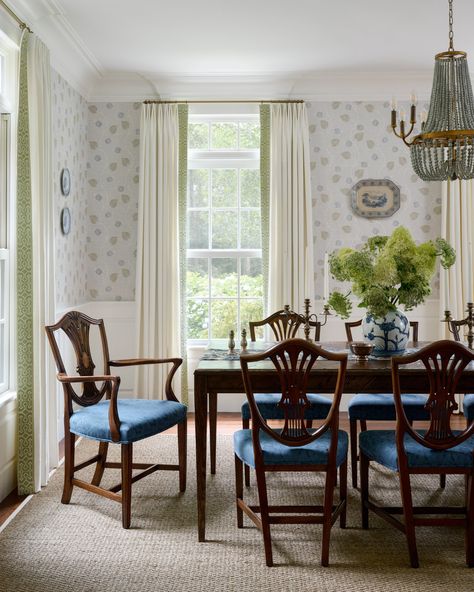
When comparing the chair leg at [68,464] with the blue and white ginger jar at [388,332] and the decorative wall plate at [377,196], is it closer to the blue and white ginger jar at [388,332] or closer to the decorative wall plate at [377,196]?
the blue and white ginger jar at [388,332]

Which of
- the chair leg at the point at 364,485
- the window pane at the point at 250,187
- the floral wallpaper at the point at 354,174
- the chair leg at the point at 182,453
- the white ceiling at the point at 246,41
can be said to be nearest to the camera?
the chair leg at the point at 364,485

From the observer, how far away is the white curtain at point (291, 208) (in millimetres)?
5668

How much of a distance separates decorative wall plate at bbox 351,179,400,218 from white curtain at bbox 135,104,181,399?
1.65 metres

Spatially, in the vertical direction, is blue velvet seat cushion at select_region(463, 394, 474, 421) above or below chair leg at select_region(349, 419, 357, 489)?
above

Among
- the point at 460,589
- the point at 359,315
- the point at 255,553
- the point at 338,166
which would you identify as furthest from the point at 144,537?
the point at 338,166

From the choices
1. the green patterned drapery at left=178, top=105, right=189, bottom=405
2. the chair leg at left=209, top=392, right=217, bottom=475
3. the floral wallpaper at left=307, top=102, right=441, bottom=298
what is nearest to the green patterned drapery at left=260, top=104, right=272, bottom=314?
the floral wallpaper at left=307, top=102, right=441, bottom=298

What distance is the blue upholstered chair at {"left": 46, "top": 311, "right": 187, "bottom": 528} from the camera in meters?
3.27

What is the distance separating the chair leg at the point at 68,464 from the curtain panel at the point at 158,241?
6.89ft

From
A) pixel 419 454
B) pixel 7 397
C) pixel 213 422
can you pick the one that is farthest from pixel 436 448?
pixel 7 397

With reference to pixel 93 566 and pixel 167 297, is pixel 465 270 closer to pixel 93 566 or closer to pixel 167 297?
pixel 167 297

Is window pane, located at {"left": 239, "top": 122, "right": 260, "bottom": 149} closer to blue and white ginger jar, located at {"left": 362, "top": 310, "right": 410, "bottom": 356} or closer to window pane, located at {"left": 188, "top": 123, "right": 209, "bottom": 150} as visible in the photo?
window pane, located at {"left": 188, "top": 123, "right": 209, "bottom": 150}

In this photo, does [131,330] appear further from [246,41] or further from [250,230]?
[246,41]

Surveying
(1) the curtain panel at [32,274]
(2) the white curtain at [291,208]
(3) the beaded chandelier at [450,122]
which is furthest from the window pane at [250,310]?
(3) the beaded chandelier at [450,122]

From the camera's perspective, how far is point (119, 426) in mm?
3277
